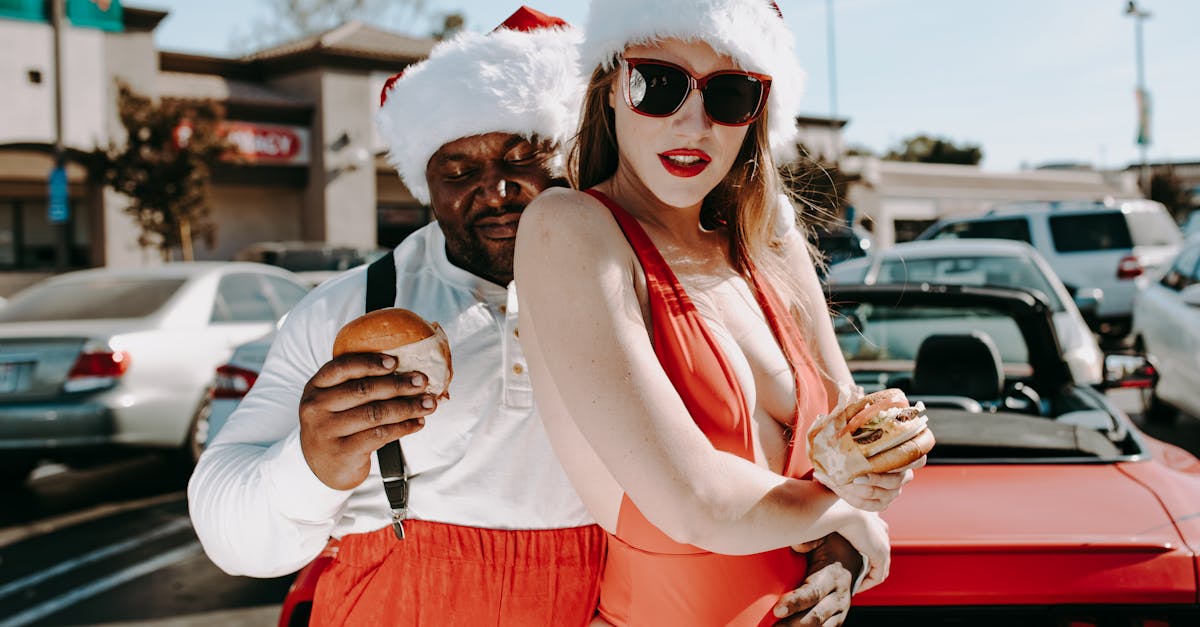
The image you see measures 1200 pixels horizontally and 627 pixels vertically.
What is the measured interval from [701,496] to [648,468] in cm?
8

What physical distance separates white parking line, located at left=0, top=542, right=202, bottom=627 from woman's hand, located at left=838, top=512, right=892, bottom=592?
13.3 ft

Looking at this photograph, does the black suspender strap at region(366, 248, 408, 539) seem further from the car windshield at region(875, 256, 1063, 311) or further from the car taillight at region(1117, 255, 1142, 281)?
the car taillight at region(1117, 255, 1142, 281)

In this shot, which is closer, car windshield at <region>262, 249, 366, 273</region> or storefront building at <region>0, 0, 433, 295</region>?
car windshield at <region>262, 249, 366, 273</region>

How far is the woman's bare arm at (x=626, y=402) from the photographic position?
4.26 ft

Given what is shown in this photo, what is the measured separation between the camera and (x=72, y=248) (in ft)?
77.3

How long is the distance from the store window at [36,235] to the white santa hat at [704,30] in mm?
24146

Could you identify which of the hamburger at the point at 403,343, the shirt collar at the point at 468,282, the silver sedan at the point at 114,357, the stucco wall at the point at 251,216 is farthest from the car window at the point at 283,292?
the stucco wall at the point at 251,216

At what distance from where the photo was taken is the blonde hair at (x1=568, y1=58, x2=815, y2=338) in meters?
1.66

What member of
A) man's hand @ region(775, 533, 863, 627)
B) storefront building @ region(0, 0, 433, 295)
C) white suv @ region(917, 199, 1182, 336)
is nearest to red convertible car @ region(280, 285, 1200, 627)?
man's hand @ region(775, 533, 863, 627)

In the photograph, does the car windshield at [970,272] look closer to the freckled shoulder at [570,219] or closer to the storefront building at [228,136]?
the freckled shoulder at [570,219]

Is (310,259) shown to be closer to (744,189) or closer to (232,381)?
(232,381)

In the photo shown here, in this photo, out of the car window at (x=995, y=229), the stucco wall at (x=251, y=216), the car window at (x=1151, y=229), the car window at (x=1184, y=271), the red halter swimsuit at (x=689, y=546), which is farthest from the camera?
the stucco wall at (x=251, y=216)

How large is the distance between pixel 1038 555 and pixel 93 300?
21.2ft

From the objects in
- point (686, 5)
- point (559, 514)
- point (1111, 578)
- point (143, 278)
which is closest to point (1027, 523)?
point (1111, 578)
